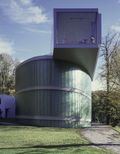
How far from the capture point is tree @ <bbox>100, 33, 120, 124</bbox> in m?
38.1

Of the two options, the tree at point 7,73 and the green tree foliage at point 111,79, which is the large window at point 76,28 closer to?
the green tree foliage at point 111,79

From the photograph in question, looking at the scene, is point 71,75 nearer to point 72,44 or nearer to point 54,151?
point 72,44

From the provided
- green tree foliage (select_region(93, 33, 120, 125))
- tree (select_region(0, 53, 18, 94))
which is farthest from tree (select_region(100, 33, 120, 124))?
tree (select_region(0, 53, 18, 94))

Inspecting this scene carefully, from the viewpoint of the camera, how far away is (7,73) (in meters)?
69.9

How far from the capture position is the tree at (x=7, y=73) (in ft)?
228

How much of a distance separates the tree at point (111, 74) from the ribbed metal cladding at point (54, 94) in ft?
18.9

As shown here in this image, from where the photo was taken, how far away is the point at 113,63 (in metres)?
38.8

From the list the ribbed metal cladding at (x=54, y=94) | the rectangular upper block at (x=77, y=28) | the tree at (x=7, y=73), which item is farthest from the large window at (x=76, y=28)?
the tree at (x=7, y=73)

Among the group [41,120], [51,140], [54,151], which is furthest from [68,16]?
[54,151]

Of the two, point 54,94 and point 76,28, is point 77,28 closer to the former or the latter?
point 76,28

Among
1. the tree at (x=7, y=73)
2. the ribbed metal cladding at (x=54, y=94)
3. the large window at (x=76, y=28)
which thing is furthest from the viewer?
the tree at (x=7, y=73)

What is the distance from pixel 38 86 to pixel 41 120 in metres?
3.11

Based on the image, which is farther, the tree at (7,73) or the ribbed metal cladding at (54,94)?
the tree at (7,73)

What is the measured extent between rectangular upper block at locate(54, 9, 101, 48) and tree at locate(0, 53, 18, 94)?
40797 mm
